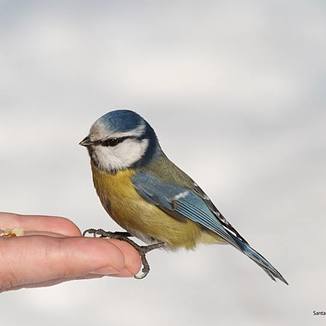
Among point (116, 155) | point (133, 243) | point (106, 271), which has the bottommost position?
point (106, 271)

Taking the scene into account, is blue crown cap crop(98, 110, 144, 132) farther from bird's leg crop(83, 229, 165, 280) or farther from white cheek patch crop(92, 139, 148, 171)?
bird's leg crop(83, 229, 165, 280)

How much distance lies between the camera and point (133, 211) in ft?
4.06

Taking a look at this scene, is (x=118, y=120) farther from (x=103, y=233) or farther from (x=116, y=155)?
(x=103, y=233)

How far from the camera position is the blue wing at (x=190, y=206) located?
1259mm

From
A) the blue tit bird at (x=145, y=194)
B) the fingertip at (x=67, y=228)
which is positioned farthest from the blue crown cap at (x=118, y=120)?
the fingertip at (x=67, y=228)

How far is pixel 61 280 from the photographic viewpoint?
41.3 inches

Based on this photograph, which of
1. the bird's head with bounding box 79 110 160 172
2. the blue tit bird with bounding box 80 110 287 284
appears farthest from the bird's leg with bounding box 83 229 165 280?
the bird's head with bounding box 79 110 160 172

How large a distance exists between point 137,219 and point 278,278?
0.25 meters

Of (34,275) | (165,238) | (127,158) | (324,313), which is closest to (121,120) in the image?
(127,158)

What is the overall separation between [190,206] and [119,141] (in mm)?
168

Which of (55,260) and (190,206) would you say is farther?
(190,206)

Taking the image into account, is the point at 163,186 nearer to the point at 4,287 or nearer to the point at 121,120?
the point at 121,120

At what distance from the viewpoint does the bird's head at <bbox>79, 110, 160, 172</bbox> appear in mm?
1212

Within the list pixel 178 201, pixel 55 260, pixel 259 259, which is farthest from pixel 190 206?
pixel 55 260
